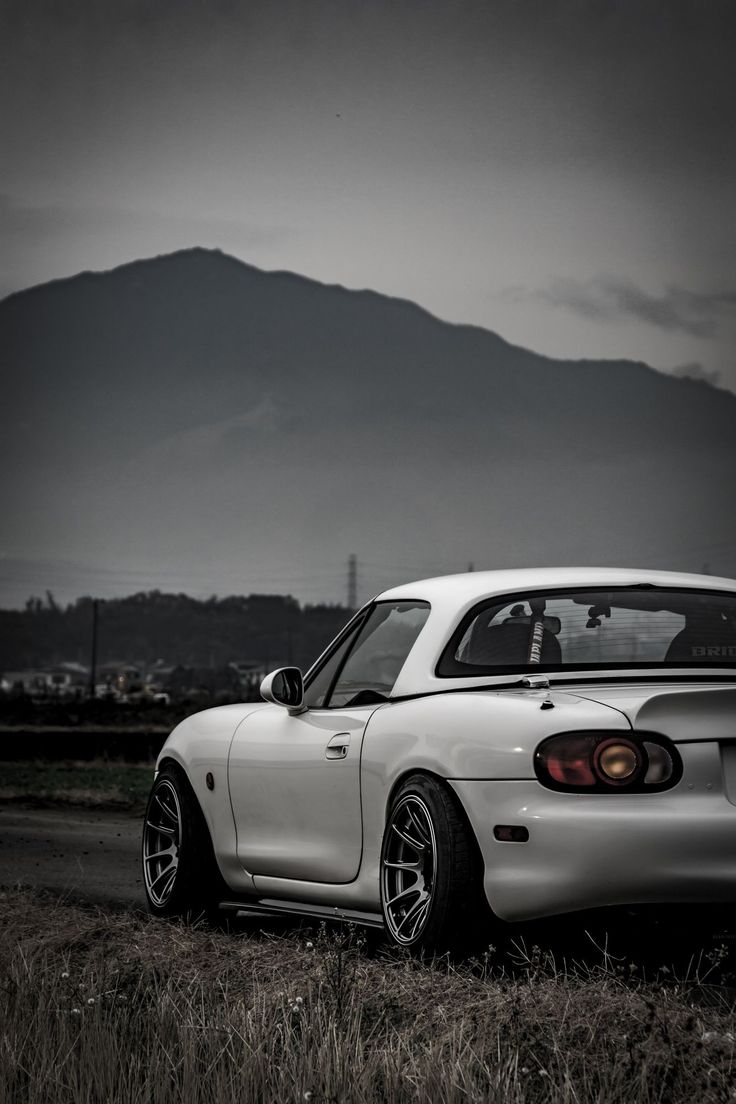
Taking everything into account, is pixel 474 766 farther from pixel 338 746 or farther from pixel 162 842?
pixel 162 842

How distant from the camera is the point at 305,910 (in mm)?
7113

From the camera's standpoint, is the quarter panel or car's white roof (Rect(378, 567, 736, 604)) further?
car's white roof (Rect(378, 567, 736, 604))

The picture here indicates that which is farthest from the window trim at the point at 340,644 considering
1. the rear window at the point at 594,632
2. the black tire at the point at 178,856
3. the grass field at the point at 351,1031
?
the grass field at the point at 351,1031

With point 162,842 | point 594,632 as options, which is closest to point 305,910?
point 162,842

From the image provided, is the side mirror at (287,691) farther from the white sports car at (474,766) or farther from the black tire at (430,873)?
the black tire at (430,873)

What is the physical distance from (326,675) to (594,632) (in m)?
1.33

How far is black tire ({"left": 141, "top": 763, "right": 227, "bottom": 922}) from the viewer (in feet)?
25.9

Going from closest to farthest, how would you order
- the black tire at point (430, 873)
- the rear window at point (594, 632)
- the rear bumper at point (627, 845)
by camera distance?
the rear bumper at point (627, 845) → the black tire at point (430, 873) → the rear window at point (594, 632)

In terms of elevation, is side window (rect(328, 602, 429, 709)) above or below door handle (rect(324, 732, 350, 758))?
above

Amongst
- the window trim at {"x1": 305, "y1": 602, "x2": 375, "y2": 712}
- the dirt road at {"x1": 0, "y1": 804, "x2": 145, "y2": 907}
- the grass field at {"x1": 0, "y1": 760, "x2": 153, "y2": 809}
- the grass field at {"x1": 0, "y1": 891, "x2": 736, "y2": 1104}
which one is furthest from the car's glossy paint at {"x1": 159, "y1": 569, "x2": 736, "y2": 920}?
the grass field at {"x1": 0, "y1": 760, "x2": 153, "y2": 809}

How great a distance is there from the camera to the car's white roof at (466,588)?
263 inches

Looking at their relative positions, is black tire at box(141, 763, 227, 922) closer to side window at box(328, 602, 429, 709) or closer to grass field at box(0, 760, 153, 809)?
side window at box(328, 602, 429, 709)

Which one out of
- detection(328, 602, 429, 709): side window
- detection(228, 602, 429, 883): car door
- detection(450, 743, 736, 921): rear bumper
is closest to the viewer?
detection(450, 743, 736, 921): rear bumper

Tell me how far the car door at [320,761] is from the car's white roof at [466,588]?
11 cm
